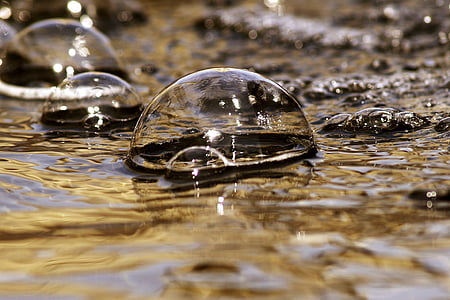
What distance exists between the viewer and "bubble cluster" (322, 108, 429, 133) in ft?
9.16

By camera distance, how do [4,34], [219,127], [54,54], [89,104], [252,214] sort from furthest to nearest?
[4,34], [54,54], [89,104], [219,127], [252,214]

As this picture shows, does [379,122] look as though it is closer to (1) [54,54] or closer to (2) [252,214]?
(2) [252,214]

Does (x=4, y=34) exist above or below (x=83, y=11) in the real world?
below

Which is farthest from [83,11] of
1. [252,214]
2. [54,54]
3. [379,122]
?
[252,214]

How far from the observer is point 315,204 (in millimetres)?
1943

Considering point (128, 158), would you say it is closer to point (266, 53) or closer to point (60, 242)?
point (60, 242)

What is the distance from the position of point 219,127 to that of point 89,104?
108 centimetres

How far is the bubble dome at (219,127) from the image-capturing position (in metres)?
2.27

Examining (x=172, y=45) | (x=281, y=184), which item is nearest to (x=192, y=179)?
(x=281, y=184)

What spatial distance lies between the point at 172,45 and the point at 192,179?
12.0 ft

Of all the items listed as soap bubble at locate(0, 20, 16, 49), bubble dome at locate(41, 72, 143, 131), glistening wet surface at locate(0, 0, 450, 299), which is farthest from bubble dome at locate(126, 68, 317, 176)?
soap bubble at locate(0, 20, 16, 49)

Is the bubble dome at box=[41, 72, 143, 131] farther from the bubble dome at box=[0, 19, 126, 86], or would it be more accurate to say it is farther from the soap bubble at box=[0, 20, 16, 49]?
the soap bubble at box=[0, 20, 16, 49]

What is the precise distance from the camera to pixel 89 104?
317 centimetres

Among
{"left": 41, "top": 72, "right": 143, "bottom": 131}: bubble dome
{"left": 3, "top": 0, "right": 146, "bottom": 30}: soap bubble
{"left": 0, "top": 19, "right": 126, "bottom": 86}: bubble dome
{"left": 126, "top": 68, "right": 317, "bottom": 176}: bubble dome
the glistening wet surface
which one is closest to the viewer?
the glistening wet surface
